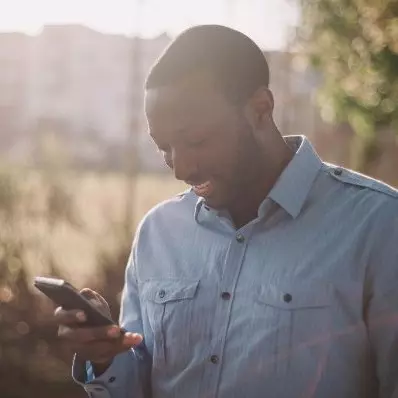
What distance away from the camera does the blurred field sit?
5.27 metres

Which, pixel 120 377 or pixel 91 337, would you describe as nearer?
pixel 91 337

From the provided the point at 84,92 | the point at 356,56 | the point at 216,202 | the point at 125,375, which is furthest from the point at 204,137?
the point at 84,92

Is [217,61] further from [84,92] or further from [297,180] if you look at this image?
[84,92]

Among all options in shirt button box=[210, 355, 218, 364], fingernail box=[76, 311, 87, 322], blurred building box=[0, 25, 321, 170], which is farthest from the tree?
fingernail box=[76, 311, 87, 322]

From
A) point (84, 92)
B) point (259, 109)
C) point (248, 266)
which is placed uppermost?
point (259, 109)

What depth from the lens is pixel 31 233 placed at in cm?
526

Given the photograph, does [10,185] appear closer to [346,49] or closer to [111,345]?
[346,49]

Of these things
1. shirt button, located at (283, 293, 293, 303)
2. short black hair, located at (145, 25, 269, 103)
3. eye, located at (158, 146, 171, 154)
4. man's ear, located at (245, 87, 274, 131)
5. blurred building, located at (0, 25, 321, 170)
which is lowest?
blurred building, located at (0, 25, 321, 170)

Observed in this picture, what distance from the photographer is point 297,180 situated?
1956 mm

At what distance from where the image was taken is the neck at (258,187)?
1971 millimetres

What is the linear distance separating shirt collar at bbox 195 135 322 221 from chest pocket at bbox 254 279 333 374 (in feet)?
0.62

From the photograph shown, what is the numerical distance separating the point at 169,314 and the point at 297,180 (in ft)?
1.48

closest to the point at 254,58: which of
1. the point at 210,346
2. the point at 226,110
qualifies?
the point at 226,110

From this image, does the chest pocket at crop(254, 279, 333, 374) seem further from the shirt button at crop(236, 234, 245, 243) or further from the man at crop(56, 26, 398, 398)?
the shirt button at crop(236, 234, 245, 243)
